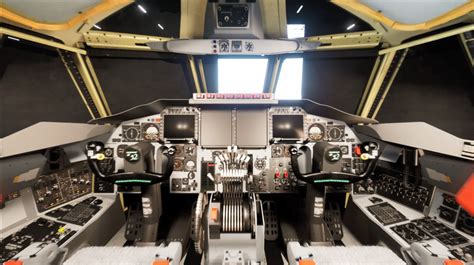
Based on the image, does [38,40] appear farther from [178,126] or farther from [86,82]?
[178,126]

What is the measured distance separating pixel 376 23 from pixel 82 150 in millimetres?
4345

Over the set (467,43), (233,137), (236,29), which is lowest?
(233,137)

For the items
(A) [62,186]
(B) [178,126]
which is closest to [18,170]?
(A) [62,186]

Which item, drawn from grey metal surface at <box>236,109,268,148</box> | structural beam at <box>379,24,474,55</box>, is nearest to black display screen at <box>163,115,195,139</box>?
grey metal surface at <box>236,109,268,148</box>

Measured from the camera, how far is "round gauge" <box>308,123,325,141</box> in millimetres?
2766

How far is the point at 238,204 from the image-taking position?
6.39 feet

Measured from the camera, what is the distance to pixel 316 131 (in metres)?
2.77

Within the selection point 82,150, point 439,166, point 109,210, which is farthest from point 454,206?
point 82,150

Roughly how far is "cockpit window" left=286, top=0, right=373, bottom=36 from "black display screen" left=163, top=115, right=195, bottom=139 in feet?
7.19

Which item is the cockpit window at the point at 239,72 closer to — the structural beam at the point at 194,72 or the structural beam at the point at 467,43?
the structural beam at the point at 194,72

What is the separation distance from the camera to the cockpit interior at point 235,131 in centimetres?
174

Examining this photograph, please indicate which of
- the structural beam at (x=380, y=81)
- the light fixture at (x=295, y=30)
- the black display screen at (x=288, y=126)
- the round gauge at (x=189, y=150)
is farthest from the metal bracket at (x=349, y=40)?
the round gauge at (x=189, y=150)

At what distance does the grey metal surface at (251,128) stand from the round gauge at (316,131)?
69cm

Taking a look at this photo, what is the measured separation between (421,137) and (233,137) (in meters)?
2.07
